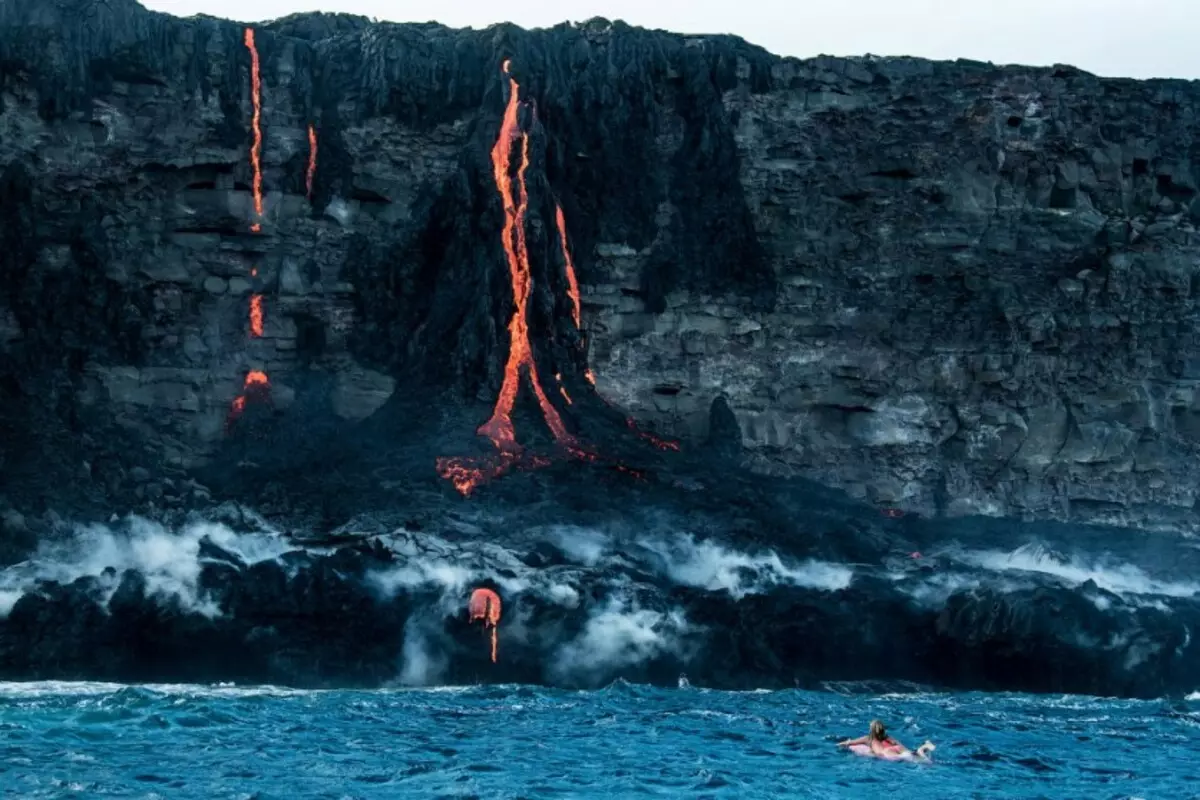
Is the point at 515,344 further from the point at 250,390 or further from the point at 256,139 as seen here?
the point at 256,139

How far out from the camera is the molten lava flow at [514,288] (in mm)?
41719

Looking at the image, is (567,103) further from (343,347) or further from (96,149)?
(96,149)

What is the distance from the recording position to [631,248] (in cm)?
4412

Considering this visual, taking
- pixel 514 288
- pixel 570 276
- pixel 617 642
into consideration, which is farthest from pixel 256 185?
pixel 617 642

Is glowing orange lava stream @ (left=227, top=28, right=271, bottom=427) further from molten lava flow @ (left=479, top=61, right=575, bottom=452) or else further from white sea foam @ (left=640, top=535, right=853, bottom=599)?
white sea foam @ (left=640, top=535, right=853, bottom=599)

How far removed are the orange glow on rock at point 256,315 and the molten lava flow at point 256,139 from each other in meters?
1.43

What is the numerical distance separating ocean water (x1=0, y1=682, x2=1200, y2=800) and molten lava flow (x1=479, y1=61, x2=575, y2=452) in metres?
7.07

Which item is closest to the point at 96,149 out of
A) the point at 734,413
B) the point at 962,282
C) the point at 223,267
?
the point at 223,267

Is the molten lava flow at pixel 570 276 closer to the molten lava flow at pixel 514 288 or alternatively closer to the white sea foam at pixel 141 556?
the molten lava flow at pixel 514 288

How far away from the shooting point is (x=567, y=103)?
44062 mm

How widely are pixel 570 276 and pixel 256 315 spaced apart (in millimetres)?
6720

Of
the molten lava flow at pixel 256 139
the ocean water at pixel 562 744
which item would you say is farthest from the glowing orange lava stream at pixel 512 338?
the ocean water at pixel 562 744

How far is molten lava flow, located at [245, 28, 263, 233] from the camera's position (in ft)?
140

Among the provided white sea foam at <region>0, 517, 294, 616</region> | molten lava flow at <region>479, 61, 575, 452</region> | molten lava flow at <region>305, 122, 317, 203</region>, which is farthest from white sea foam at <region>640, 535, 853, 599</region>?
molten lava flow at <region>305, 122, 317, 203</region>
